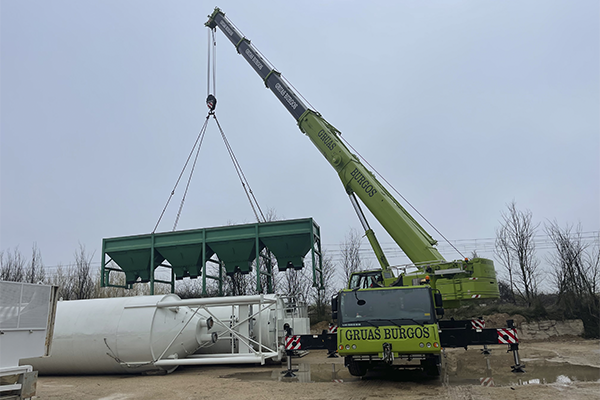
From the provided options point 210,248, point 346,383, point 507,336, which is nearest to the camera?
point 346,383

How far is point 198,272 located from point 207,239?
1.99 metres

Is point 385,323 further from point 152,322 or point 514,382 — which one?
point 152,322

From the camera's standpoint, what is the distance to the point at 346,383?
1018 centimetres

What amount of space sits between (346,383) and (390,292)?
2493 millimetres

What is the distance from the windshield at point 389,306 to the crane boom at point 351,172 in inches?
140

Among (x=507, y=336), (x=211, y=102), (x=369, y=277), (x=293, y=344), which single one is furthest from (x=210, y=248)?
(x=507, y=336)

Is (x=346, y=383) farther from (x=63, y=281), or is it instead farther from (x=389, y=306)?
(x=63, y=281)

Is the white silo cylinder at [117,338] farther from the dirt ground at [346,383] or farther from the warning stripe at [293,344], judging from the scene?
the warning stripe at [293,344]

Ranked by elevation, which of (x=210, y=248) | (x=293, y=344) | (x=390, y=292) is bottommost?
(x=293, y=344)

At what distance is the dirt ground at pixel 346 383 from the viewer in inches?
339

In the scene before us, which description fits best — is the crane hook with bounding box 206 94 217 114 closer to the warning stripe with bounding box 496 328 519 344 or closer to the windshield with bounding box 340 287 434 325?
the windshield with bounding box 340 287 434 325

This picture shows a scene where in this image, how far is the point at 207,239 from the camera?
62.4 ft

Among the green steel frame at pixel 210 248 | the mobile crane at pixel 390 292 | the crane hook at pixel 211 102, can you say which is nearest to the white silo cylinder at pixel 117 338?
the mobile crane at pixel 390 292

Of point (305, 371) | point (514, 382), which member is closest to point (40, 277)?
point (305, 371)
